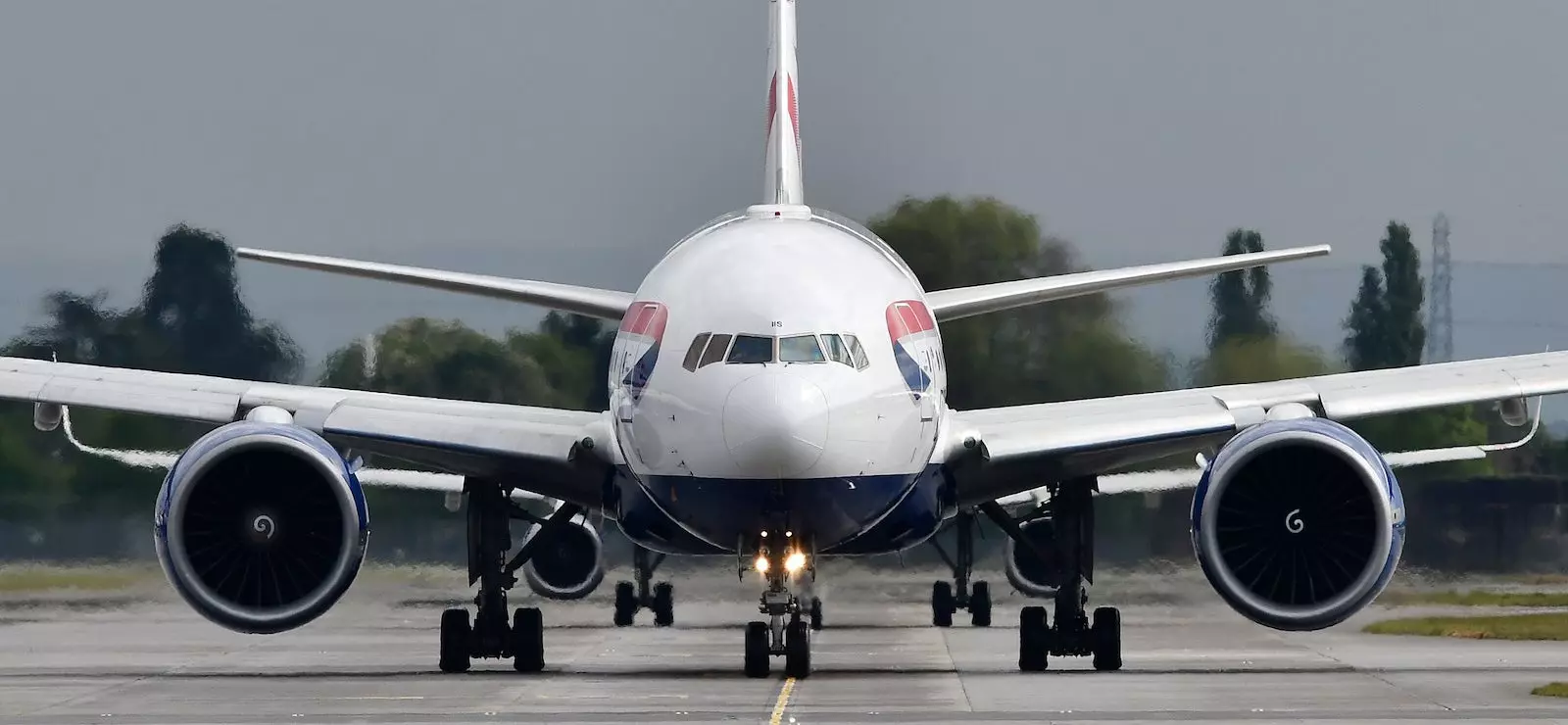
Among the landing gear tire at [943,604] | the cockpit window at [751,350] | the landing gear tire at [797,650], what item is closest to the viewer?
the cockpit window at [751,350]

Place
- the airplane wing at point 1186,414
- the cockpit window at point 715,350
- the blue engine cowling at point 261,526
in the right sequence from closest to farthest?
the cockpit window at point 715,350
the blue engine cowling at point 261,526
the airplane wing at point 1186,414

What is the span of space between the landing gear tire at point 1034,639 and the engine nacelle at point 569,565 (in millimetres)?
9910

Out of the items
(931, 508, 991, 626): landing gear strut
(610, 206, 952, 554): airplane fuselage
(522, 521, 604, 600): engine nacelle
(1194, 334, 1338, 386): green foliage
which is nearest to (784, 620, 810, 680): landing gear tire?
(610, 206, 952, 554): airplane fuselage

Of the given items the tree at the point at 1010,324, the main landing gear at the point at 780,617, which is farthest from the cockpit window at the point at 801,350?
the tree at the point at 1010,324

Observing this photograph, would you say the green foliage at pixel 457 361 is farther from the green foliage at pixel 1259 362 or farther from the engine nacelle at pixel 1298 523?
the engine nacelle at pixel 1298 523

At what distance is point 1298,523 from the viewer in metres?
21.0

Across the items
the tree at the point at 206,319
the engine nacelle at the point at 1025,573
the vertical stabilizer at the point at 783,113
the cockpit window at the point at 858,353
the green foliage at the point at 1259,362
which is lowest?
the engine nacelle at the point at 1025,573

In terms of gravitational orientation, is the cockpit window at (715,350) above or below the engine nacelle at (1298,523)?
above

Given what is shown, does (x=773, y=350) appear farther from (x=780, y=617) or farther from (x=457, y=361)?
(x=457, y=361)

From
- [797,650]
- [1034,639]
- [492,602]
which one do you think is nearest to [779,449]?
[797,650]

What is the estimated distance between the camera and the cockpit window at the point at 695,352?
19.9 m

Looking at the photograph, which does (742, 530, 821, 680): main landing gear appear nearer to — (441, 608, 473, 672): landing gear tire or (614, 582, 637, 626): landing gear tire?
(441, 608, 473, 672): landing gear tire

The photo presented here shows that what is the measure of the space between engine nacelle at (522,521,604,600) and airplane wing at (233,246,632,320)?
9759 mm

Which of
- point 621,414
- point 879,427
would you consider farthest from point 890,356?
point 621,414
